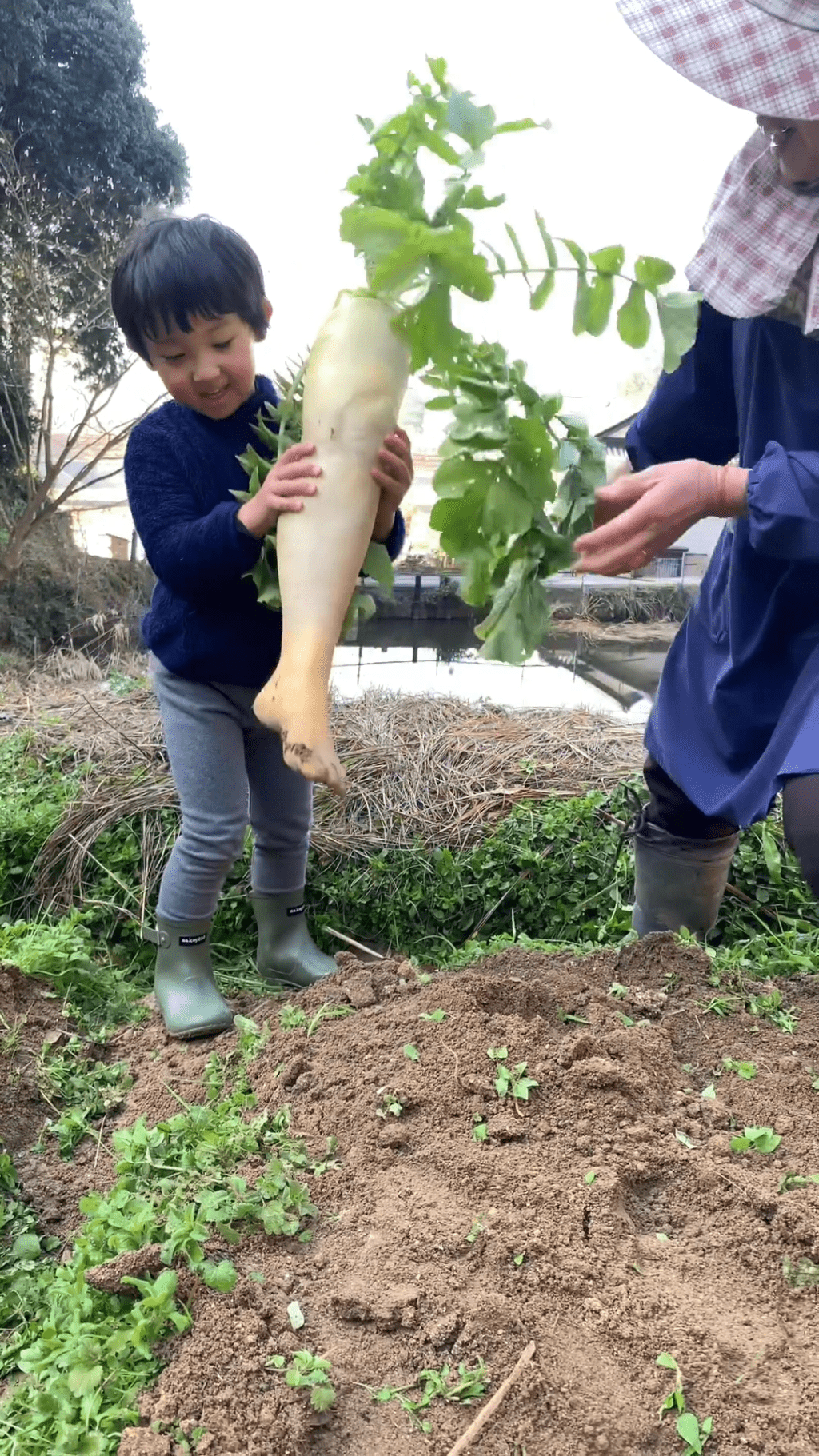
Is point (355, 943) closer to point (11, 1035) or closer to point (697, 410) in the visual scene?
point (11, 1035)

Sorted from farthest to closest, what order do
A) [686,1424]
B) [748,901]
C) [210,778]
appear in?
[748,901] → [210,778] → [686,1424]

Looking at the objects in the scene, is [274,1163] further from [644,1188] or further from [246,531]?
[246,531]

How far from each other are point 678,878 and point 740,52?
1.38m

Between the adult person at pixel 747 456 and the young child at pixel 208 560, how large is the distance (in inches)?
18.9

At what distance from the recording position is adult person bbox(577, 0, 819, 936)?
1.10 m

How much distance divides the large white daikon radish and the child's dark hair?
0.95 ft

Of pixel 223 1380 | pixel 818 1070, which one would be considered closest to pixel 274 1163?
pixel 223 1380

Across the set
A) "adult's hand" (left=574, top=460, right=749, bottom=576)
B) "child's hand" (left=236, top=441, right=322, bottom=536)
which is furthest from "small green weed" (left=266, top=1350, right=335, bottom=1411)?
"child's hand" (left=236, top=441, right=322, bottom=536)

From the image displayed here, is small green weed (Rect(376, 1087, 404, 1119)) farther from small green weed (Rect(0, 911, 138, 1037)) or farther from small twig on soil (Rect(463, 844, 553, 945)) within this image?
small twig on soil (Rect(463, 844, 553, 945))

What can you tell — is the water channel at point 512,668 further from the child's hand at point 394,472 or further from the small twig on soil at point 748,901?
the child's hand at point 394,472

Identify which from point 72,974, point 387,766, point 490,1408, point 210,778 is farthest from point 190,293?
point 387,766

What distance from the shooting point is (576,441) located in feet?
4.25

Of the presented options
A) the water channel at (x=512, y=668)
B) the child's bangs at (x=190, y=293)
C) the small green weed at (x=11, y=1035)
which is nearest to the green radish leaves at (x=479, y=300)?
the child's bangs at (x=190, y=293)

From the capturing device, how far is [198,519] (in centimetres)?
167
